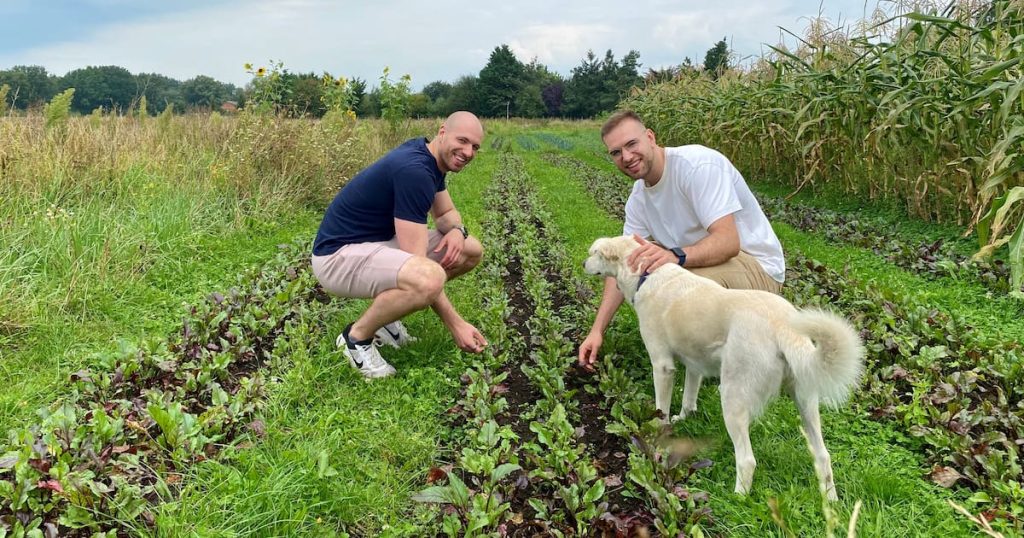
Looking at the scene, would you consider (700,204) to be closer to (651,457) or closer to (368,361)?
(651,457)

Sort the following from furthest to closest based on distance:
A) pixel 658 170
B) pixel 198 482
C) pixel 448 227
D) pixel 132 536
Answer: pixel 448 227 < pixel 658 170 < pixel 198 482 < pixel 132 536

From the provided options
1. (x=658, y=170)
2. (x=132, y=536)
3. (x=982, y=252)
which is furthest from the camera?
(x=658, y=170)

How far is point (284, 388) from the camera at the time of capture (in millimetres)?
3867

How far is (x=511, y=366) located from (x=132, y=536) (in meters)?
2.58

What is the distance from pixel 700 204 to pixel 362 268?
2.35 m

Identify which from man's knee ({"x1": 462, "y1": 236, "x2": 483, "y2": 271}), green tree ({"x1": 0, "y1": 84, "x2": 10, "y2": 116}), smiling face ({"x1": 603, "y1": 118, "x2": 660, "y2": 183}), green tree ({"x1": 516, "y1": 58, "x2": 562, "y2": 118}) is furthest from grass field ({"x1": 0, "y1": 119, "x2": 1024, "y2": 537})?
green tree ({"x1": 516, "y1": 58, "x2": 562, "y2": 118})

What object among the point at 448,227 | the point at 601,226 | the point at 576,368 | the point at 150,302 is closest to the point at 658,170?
the point at 576,368

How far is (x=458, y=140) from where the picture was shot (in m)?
4.36

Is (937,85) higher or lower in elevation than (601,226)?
higher

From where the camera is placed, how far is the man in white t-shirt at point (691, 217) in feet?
13.1

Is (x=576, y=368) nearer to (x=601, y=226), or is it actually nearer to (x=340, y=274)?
(x=340, y=274)

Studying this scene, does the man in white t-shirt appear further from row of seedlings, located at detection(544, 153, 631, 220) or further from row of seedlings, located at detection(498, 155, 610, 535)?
row of seedlings, located at detection(544, 153, 631, 220)

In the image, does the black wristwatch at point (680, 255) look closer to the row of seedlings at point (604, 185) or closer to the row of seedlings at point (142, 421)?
the row of seedlings at point (142, 421)

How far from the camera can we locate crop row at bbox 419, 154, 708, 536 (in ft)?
8.93
